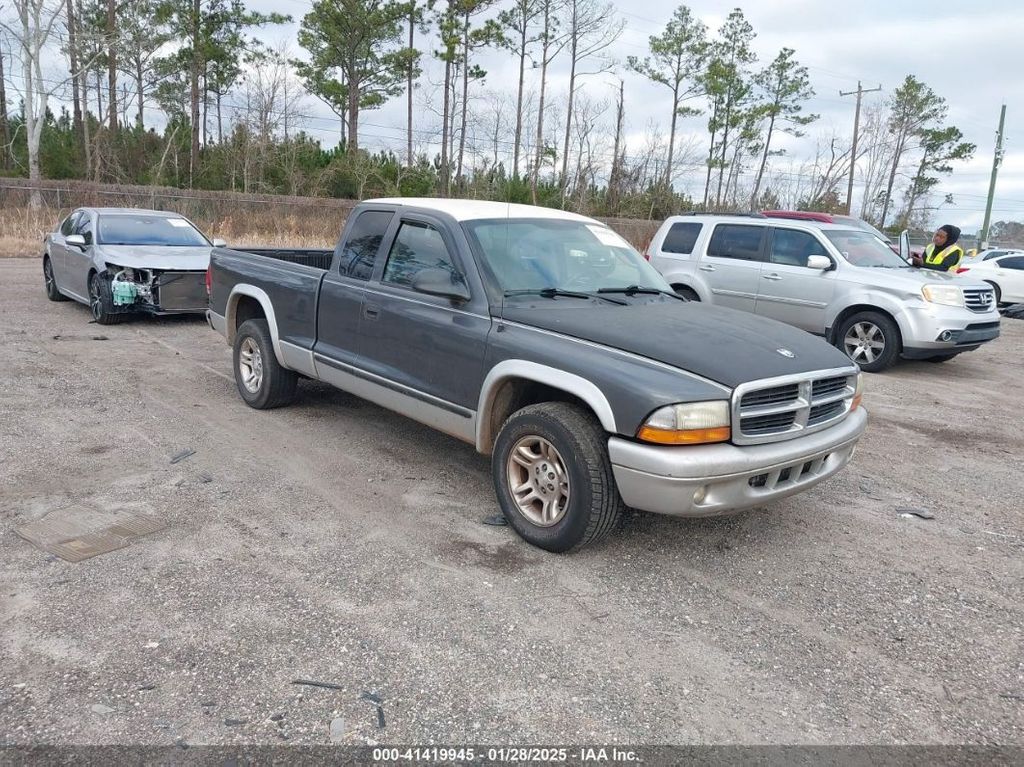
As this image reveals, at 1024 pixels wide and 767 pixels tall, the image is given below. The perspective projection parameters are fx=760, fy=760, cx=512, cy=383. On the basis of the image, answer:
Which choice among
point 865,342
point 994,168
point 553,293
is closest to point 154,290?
point 553,293

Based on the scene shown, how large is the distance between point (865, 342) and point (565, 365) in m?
7.17

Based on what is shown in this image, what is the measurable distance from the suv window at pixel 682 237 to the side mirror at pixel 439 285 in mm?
7380

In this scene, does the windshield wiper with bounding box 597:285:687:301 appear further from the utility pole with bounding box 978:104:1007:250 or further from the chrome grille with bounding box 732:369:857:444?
the utility pole with bounding box 978:104:1007:250

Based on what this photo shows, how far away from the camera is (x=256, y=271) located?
250 inches

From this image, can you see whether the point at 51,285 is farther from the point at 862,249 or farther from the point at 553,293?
the point at 862,249

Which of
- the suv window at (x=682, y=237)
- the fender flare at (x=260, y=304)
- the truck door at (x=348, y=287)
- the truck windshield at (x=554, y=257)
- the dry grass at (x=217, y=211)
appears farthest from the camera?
the dry grass at (x=217, y=211)

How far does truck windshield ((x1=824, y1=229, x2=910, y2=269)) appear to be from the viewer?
10.1 metres

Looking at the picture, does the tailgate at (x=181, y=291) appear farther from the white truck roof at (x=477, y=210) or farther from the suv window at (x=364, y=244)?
the white truck roof at (x=477, y=210)

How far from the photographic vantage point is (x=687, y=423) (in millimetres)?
3516

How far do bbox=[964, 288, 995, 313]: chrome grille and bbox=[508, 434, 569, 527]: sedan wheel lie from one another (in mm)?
7764

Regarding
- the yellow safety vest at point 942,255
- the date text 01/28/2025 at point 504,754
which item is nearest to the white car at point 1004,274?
the yellow safety vest at point 942,255

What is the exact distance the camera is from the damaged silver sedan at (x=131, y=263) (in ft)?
32.3

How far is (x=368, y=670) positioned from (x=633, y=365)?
1837 millimetres

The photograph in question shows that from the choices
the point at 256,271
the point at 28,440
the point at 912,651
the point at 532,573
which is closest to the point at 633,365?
the point at 532,573
